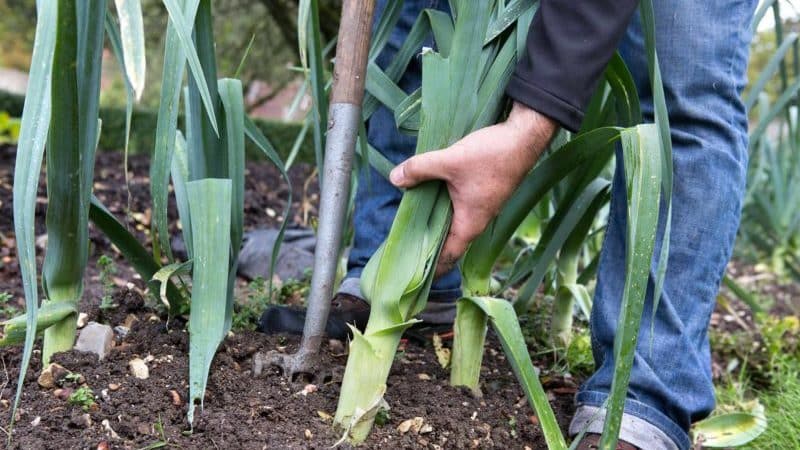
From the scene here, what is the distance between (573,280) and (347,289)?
1.47 feet

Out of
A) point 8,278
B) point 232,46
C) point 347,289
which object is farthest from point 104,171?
point 232,46

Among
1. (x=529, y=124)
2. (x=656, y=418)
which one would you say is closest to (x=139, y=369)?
(x=529, y=124)

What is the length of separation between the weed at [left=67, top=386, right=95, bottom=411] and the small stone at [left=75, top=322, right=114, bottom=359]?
0.10 metres

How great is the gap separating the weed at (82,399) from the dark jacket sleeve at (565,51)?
583 mm

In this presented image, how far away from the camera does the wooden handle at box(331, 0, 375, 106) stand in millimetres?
952

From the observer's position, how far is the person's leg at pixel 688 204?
3.37 ft

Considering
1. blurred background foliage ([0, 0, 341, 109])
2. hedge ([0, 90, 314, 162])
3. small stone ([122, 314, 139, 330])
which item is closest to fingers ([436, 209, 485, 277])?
small stone ([122, 314, 139, 330])

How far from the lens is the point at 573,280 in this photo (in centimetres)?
150

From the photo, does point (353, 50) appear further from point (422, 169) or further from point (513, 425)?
point (513, 425)

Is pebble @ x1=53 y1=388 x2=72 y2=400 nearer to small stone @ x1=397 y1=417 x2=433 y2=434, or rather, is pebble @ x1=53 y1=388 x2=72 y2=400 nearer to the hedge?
small stone @ x1=397 y1=417 x2=433 y2=434

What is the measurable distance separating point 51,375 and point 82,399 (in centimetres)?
7

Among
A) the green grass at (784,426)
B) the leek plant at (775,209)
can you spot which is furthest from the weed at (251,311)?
the leek plant at (775,209)

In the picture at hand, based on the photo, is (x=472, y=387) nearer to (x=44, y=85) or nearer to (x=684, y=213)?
(x=684, y=213)

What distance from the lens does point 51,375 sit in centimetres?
94
